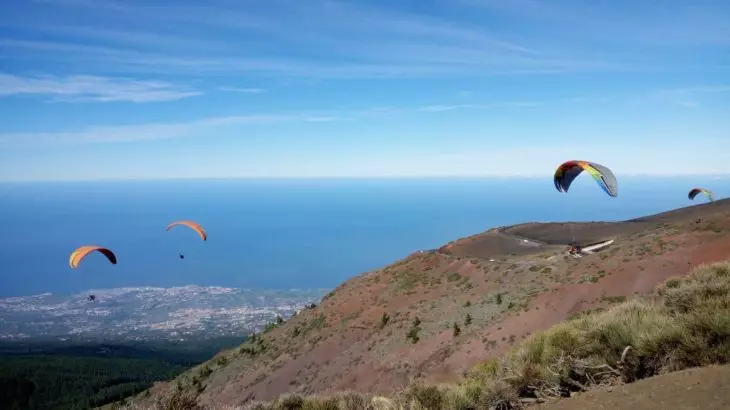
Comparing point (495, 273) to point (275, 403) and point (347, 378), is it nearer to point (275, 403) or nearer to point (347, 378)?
point (347, 378)

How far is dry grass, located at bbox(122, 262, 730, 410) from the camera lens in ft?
23.5

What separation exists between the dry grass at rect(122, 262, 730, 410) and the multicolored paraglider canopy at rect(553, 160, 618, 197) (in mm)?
7053

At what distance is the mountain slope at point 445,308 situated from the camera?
19.8 meters

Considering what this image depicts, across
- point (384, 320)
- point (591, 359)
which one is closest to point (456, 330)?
point (384, 320)

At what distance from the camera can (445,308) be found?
25.2 meters

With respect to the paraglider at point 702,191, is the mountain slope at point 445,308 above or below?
below

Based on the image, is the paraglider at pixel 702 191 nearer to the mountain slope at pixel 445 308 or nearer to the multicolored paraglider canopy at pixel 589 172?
the mountain slope at pixel 445 308

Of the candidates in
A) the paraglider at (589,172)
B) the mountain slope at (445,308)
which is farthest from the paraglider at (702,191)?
the paraglider at (589,172)

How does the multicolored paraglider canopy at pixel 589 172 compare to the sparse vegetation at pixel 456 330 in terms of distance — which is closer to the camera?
the multicolored paraglider canopy at pixel 589 172

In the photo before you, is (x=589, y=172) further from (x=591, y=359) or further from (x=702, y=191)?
(x=702, y=191)

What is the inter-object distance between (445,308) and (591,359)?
17580 mm

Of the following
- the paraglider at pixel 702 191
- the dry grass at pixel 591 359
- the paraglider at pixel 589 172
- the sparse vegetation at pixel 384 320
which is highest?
the paraglider at pixel 589 172

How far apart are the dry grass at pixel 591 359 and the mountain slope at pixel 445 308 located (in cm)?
843

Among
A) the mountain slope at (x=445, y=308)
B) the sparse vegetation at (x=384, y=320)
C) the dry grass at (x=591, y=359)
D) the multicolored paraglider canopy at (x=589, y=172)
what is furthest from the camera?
the sparse vegetation at (x=384, y=320)
